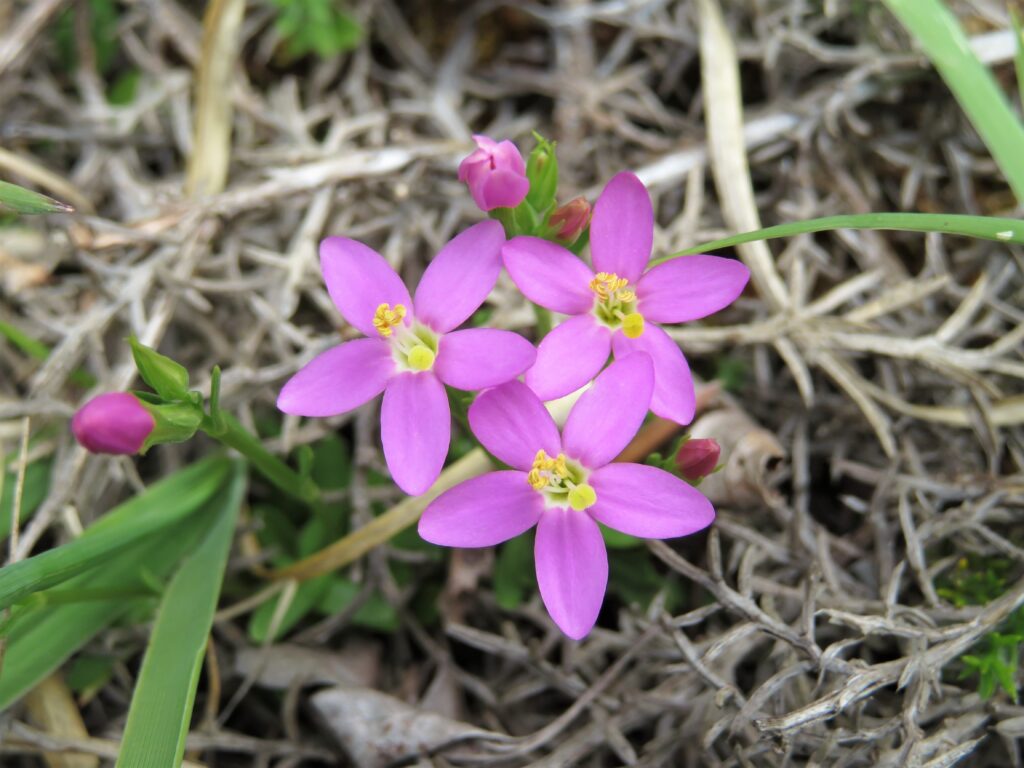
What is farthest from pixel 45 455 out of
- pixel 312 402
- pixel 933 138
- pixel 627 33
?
pixel 933 138

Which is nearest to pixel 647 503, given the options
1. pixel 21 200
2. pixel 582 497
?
pixel 582 497

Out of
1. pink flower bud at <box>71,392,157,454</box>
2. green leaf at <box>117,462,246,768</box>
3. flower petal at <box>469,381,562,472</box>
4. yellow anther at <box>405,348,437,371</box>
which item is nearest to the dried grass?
green leaf at <box>117,462,246,768</box>

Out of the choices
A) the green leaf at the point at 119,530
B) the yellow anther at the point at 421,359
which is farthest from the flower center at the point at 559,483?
the green leaf at the point at 119,530

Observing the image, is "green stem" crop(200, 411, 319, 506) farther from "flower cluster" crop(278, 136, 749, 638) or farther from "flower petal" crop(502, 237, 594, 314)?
"flower petal" crop(502, 237, 594, 314)

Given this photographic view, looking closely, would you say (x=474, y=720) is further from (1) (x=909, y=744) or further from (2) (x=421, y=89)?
(2) (x=421, y=89)

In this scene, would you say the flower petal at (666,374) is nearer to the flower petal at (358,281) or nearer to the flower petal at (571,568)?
the flower petal at (571,568)

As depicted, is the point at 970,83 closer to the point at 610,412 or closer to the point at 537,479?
the point at 610,412
